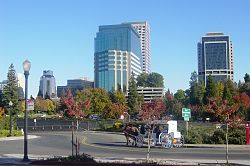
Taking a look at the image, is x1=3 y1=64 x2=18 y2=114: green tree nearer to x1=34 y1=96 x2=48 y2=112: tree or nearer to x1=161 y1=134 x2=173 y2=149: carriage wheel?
x1=34 y1=96 x2=48 y2=112: tree

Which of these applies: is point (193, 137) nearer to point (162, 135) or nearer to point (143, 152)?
point (162, 135)

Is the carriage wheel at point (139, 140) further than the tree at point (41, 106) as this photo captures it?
No

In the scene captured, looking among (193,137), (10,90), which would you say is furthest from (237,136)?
(10,90)

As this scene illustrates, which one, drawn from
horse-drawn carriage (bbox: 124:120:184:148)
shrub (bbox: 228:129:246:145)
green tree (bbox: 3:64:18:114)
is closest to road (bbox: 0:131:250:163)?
horse-drawn carriage (bbox: 124:120:184:148)

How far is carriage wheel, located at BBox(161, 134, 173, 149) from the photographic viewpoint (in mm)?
30609

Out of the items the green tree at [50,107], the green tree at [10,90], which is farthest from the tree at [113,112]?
the green tree at [50,107]

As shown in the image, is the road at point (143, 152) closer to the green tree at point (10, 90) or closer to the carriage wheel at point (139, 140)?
the carriage wheel at point (139, 140)

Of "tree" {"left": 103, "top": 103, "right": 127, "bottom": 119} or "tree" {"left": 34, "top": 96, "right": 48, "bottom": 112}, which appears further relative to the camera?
"tree" {"left": 34, "top": 96, "right": 48, "bottom": 112}

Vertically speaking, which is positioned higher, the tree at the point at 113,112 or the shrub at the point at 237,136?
the tree at the point at 113,112

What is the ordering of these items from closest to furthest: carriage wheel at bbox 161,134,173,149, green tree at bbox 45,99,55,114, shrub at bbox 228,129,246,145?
1. carriage wheel at bbox 161,134,173,149
2. shrub at bbox 228,129,246,145
3. green tree at bbox 45,99,55,114

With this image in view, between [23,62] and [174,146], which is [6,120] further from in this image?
[23,62]

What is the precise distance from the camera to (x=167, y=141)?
30.7 m

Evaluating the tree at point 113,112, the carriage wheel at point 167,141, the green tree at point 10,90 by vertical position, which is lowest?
the carriage wheel at point 167,141

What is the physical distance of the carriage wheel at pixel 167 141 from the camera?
3061cm
